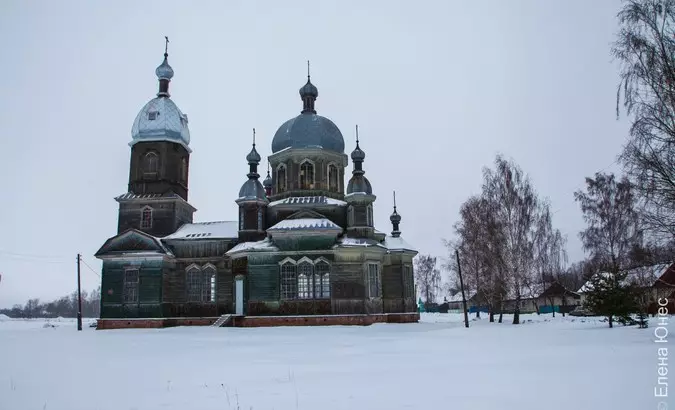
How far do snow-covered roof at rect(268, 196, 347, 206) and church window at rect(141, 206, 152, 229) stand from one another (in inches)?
323

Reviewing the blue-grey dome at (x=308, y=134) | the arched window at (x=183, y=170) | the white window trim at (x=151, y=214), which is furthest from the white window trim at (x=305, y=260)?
A: the arched window at (x=183, y=170)

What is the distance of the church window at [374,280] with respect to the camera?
27.5 meters

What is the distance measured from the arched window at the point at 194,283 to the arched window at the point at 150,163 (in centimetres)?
693

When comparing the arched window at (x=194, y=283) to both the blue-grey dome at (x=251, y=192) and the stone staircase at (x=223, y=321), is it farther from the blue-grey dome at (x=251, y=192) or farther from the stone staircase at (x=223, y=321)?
the blue-grey dome at (x=251, y=192)

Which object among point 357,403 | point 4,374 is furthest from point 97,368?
point 357,403

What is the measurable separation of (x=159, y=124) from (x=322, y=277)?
1514cm

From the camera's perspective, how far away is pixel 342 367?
9.56 m

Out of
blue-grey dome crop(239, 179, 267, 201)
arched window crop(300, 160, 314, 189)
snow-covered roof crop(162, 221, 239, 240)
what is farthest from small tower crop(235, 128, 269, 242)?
arched window crop(300, 160, 314, 189)

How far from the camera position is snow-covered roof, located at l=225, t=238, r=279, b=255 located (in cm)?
2686

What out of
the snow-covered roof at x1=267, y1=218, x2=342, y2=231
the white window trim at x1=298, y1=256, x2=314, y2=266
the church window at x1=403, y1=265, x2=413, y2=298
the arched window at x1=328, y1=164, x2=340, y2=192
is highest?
the arched window at x1=328, y1=164, x2=340, y2=192

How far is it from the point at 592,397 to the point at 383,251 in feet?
71.6

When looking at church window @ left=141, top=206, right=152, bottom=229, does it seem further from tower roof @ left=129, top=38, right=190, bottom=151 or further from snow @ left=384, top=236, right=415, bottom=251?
snow @ left=384, top=236, right=415, bottom=251

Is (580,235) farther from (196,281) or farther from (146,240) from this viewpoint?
(146,240)

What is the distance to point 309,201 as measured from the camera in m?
29.3
